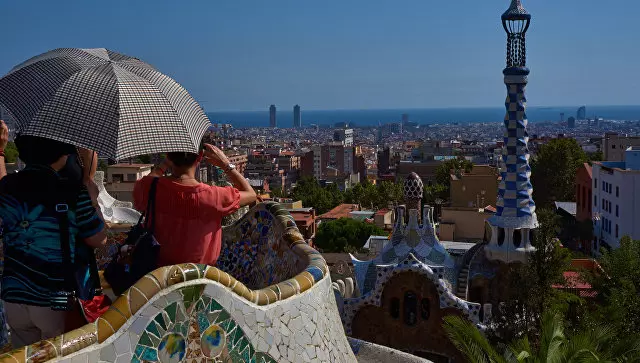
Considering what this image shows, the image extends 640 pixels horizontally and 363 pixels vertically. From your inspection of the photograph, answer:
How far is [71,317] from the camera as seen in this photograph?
12.9 ft

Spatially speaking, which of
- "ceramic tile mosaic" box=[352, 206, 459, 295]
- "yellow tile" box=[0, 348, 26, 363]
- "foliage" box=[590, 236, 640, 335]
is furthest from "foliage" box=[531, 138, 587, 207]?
"yellow tile" box=[0, 348, 26, 363]

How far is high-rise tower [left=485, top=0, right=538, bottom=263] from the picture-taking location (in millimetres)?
15234

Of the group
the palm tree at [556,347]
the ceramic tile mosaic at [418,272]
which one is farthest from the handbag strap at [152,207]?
the ceramic tile mosaic at [418,272]

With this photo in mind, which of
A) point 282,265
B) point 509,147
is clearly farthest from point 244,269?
point 509,147

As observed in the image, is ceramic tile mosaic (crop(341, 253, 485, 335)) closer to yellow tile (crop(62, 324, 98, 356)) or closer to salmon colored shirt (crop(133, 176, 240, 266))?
salmon colored shirt (crop(133, 176, 240, 266))

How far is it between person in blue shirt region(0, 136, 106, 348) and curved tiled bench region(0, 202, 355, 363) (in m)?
0.73

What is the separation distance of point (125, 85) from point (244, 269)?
178 cm

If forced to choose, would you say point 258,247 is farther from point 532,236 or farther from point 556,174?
point 556,174

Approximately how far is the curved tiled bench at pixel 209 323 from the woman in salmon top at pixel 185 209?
550 millimetres

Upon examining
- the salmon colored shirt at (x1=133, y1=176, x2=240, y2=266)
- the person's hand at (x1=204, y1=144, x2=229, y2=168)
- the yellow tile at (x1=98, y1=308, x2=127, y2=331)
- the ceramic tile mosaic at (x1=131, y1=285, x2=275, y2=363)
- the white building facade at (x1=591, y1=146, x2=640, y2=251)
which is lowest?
the white building facade at (x1=591, y1=146, x2=640, y2=251)

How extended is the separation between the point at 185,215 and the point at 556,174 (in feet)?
148

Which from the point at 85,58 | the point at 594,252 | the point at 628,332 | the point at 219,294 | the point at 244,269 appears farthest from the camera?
the point at 594,252

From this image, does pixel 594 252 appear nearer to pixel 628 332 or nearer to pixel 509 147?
pixel 509 147

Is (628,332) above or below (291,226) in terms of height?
below
